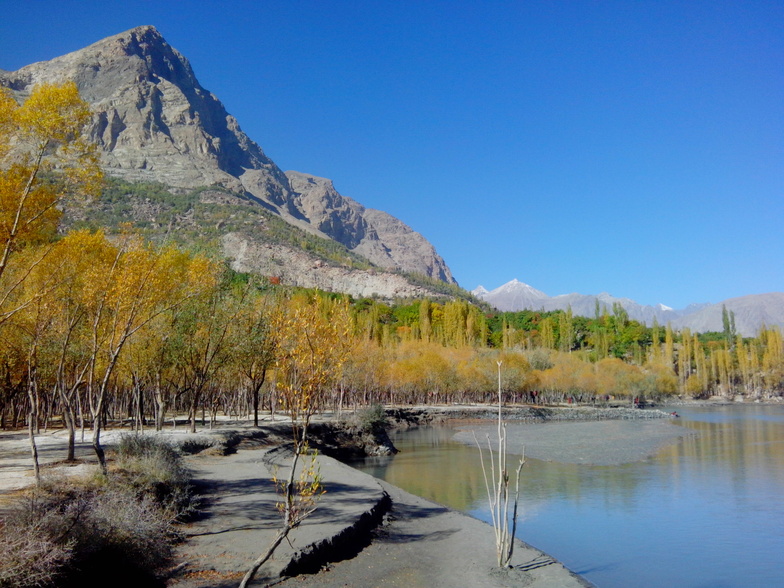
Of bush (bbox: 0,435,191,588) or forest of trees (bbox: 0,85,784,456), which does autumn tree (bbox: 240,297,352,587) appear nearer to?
forest of trees (bbox: 0,85,784,456)

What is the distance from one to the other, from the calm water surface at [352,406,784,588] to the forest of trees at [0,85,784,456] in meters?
8.84

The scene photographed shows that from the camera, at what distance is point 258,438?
32531 mm

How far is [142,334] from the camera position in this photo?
27.5 m

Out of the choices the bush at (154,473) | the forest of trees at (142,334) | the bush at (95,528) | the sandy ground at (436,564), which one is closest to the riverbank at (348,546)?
the sandy ground at (436,564)

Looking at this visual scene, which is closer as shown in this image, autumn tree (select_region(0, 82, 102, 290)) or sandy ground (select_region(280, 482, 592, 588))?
autumn tree (select_region(0, 82, 102, 290))

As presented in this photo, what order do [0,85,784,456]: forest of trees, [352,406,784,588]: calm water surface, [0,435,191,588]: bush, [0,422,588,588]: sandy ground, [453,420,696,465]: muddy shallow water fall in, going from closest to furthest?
[0,435,191,588]: bush < [0,85,784,456]: forest of trees < [0,422,588,588]: sandy ground < [352,406,784,588]: calm water surface < [453,420,696,465]: muddy shallow water

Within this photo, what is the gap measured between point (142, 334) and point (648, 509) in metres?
24.8

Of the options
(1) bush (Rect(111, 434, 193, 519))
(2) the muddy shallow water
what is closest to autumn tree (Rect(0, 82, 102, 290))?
(1) bush (Rect(111, 434, 193, 519))

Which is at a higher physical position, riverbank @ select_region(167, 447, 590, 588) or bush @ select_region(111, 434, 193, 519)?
bush @ select_region(111, 434, 193, 519)

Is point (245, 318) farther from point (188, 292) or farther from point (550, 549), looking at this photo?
point (550, 549)

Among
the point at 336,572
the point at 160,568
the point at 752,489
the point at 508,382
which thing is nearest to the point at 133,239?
the point at 160,568

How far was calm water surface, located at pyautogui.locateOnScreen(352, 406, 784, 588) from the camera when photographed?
51.3 ft

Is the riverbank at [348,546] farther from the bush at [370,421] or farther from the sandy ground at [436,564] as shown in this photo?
A: the bush at [370,421]

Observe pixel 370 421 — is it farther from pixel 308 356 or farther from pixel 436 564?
pixel 308 356
